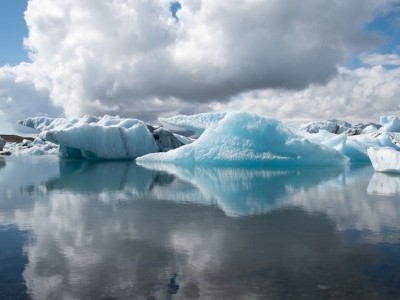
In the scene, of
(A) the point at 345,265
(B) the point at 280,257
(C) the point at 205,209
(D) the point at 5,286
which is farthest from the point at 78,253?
(C) the point at 205,209

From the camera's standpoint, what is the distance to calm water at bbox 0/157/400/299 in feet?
12.3

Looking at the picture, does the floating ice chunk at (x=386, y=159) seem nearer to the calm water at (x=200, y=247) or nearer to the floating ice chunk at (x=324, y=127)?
the calm water at (x=200, y=247)

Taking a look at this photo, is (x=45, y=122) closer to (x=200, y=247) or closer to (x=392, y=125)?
(x=392, y=125)

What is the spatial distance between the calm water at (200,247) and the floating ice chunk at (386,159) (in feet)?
26.7

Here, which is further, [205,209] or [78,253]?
[205,209]

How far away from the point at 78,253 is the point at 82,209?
322cm

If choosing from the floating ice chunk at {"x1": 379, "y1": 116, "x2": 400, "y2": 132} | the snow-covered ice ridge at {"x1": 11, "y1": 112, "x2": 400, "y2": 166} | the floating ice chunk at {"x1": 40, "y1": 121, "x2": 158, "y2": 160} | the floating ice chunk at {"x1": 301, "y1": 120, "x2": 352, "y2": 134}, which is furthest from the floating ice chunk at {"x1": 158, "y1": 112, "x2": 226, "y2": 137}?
the floating ice chunk at {"x1": 301, "y1": 120, "x2": 352, "y2": 134}

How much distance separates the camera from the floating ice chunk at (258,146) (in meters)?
20.9

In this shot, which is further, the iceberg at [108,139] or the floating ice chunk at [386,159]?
the iceberg at [108,139]

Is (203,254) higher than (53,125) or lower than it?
lower

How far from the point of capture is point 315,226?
6418 millimetres

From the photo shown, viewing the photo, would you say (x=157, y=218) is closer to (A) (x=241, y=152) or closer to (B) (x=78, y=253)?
(B) (x=78, y=253)

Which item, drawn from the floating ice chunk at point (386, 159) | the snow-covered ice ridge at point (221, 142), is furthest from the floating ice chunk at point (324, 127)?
the floating ice chunk at point (386, 159)

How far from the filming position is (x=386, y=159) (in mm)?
17375
